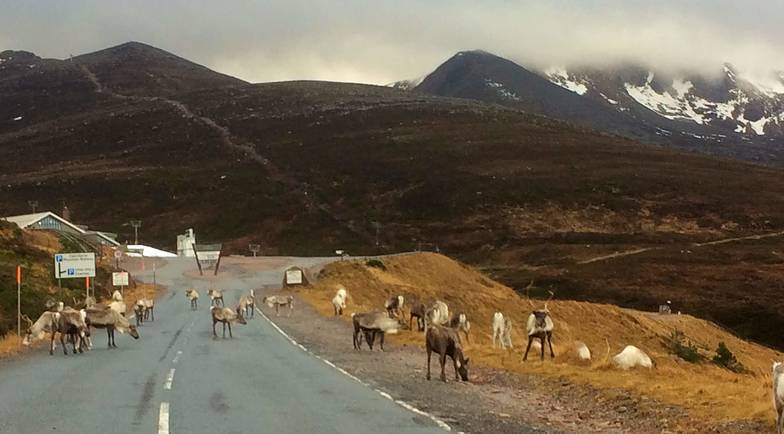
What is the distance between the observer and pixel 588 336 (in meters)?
46.1

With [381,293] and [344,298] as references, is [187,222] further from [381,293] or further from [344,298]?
[344,298]

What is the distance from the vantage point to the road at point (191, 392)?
1380cm

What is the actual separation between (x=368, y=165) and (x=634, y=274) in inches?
2807

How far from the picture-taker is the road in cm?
1380

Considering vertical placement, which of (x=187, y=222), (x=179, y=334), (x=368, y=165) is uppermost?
(x=368, y=165)

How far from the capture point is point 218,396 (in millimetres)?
17094

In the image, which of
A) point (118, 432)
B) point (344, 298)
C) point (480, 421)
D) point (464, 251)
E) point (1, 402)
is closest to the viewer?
point (118, 432)

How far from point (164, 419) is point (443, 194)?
400 ft

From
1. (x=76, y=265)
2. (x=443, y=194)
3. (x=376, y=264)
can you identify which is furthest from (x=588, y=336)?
(x=443, y=194)

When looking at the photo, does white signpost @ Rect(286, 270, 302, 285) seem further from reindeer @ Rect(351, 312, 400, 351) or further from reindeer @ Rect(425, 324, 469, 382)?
reindeer @ Rect(425, 324, 469, 382)

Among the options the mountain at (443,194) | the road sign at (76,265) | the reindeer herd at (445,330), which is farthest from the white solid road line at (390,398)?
the mountain at (443,194)

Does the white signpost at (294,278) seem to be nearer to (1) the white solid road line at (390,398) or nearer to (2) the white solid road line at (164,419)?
(1) the white solid road line at (390,398)

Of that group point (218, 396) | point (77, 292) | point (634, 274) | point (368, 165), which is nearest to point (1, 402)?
point (218, 396)

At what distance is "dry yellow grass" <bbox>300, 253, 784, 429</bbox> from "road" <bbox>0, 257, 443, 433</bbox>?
5.18 metres
